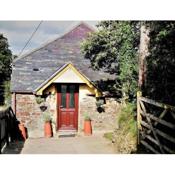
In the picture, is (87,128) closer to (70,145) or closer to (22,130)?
(70,145)

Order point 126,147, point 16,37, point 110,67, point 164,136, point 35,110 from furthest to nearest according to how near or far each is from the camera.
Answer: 1. point 35,110
2. point 110,67
3. point 16,37
4. point 126,147
5. point 164,136

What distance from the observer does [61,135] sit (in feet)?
38.6

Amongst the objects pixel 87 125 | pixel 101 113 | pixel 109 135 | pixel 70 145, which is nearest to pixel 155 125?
pixel 109 135

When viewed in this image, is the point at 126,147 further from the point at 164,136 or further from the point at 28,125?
the point at 28,125

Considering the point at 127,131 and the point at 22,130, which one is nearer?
the point at 127,131

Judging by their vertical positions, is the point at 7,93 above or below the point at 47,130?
above

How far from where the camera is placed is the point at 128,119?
991cm

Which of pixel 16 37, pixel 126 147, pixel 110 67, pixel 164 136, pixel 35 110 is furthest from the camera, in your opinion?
pixel 35 110

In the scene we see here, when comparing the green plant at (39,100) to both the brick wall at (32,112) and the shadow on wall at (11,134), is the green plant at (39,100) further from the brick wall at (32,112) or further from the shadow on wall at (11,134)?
the shadow on wall at (11,134)

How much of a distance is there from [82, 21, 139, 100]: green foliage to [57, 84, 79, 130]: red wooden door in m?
1.15

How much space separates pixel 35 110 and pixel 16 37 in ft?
9.09

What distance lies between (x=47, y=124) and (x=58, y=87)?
110 cm

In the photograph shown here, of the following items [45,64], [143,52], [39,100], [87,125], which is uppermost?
[143,52]
